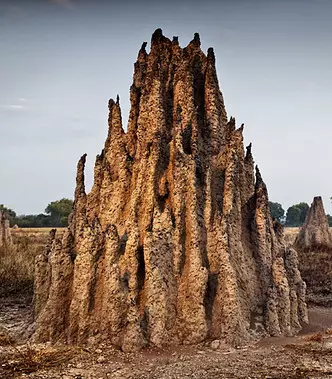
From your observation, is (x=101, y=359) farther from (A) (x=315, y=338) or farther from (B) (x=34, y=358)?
(A) (x=315, y=338)

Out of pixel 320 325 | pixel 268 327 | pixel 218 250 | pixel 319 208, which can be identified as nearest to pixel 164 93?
pixel 218 250

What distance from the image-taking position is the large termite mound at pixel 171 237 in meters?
6.31

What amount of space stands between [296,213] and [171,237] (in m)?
81.0

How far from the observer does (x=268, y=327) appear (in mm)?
6734

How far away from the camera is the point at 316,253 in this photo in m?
19.6

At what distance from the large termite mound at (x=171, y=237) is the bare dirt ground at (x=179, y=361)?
0.93ft

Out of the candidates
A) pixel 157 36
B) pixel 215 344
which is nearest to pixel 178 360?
pixel 215 344

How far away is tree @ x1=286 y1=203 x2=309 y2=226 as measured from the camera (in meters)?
82.6

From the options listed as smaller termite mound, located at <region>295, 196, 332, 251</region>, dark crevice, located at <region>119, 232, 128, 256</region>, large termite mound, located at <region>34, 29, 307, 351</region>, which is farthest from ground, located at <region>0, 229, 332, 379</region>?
smaller termite mound, located at <region>295, 196, 332, 251</region>

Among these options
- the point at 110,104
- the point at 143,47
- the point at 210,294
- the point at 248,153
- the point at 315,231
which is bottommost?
the point at 210,294

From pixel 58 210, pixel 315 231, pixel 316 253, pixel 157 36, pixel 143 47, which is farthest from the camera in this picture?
pixel 58 210

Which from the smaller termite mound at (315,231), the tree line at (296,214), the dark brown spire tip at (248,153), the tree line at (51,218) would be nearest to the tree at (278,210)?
the tree line at (296,214)

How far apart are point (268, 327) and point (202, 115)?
3.94 m

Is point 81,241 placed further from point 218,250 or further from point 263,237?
point 263,237
